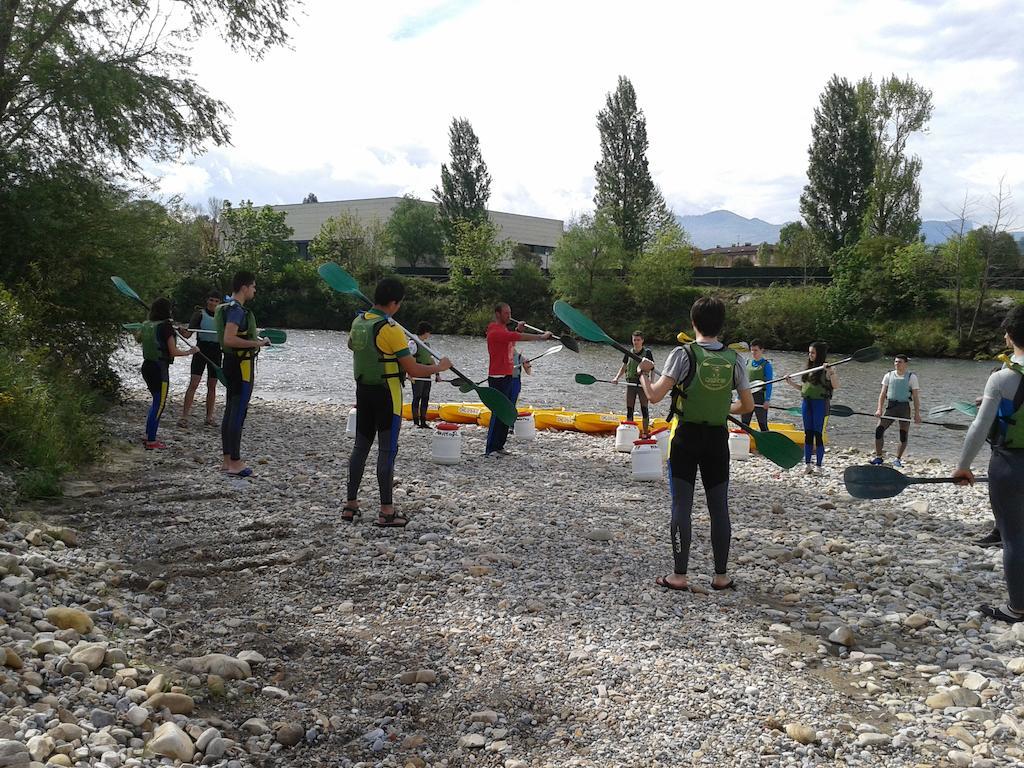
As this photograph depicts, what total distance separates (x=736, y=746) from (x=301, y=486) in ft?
17.0

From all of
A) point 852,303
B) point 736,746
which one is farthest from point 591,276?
point 736,746

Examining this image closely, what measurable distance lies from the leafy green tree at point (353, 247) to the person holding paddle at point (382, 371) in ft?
162

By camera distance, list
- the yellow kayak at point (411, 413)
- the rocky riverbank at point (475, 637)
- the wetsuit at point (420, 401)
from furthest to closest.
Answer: the yellow kayak at point (411, 413) < the wetsuit at point (420, 401) < the rocky riverbank at point (475, 637)

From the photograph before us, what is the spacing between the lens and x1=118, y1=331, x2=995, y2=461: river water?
1616 centimetres

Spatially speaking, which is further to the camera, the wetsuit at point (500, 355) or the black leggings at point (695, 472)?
the wetsuit at point (500, 355)

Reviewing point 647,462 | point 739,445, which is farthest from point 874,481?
point 739,445

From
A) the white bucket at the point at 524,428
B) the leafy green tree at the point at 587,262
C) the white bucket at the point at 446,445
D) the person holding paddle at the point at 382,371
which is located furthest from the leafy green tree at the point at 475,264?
the person holding paddle at the point at 382,371

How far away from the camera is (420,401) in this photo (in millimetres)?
12430

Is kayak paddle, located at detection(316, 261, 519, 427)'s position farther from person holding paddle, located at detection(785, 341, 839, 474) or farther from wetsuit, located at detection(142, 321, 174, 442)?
person holding paddle, located at detection(785, 341, 839, 474)

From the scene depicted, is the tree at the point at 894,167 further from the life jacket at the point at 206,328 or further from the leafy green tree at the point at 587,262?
the life jacket at the point at 206,328

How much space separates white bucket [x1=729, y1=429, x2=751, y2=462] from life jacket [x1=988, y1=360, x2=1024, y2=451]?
6066 millimetres

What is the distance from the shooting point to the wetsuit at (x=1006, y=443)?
14.7 ft

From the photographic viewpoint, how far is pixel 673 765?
3.26 meters

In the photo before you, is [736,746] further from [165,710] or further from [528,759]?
[165,710]
